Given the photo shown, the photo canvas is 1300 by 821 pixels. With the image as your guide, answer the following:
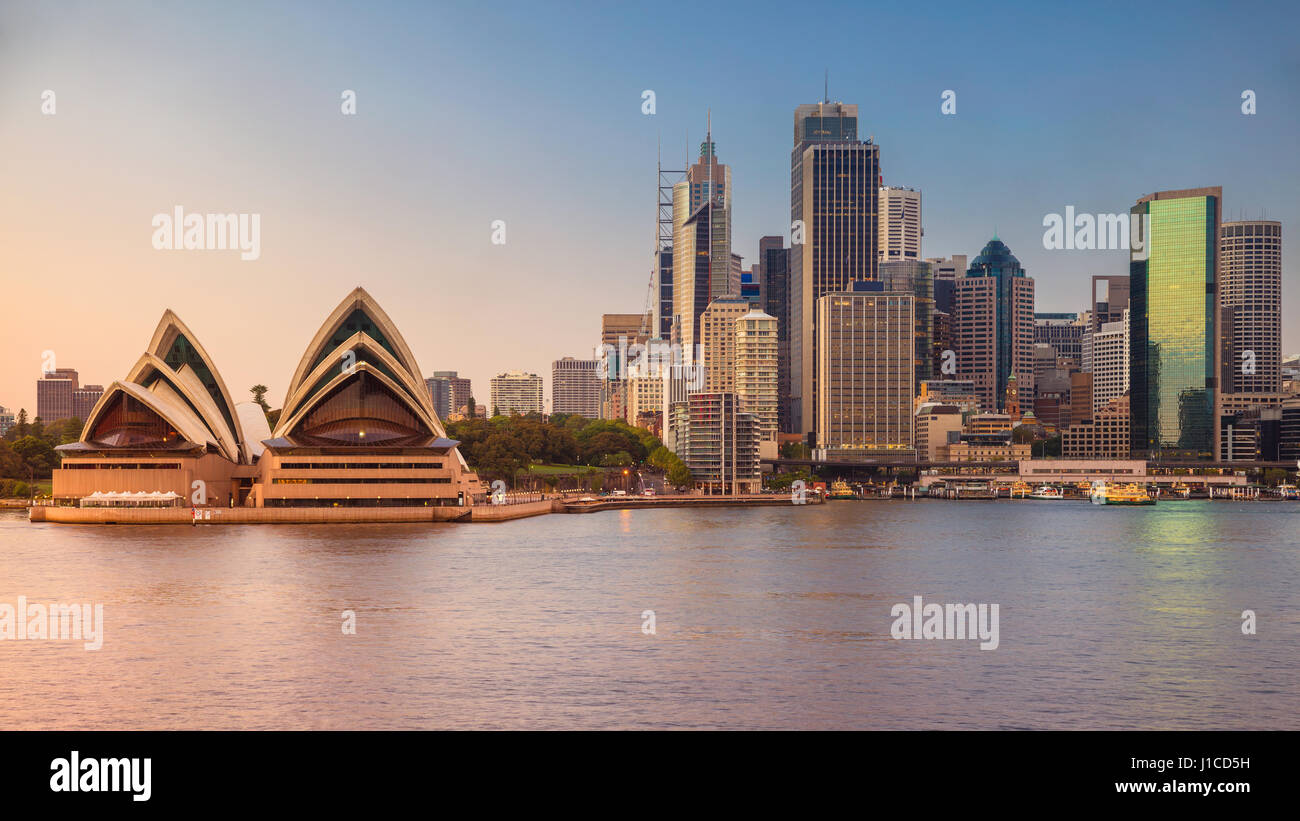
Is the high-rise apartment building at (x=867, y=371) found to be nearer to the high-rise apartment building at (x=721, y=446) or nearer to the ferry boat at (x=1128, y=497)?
the high-rise apartment building at (x=721, y=446)

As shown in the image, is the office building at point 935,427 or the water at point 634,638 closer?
the water at point 634,638

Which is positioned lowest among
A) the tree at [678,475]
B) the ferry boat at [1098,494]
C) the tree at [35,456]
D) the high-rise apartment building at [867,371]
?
the ferry boat at [1098,494]

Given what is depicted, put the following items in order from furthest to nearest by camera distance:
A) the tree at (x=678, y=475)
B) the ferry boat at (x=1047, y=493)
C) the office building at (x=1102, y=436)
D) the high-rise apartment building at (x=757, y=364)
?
the high-rise apartment building at (x=757, y=364) < the office building at (x=1102, y=436) < the ferry boat at (x=1047, y=493) < the tree at (x=678, y=475)

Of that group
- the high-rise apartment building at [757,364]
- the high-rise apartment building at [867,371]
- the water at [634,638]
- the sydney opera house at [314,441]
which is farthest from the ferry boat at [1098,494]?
the sydney opera house at [314,441]

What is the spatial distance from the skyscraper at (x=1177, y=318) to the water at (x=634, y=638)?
13217 cm

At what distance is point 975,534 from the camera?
244 ft

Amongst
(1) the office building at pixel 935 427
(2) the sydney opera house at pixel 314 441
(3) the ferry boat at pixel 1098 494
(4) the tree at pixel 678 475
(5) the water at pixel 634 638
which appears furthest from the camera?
(1) the office building at pixel 935 427

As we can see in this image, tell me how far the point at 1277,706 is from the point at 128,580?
118 ft

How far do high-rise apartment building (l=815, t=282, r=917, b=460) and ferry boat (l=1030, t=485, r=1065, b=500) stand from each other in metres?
28.4

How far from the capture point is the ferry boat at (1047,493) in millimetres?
147125

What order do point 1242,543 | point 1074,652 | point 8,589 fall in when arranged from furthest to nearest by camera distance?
point 1242,543 → point 8,589 → point 1074,652

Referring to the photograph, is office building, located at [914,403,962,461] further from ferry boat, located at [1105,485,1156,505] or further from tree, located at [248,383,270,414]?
tree, located at [248,383,270,414]
